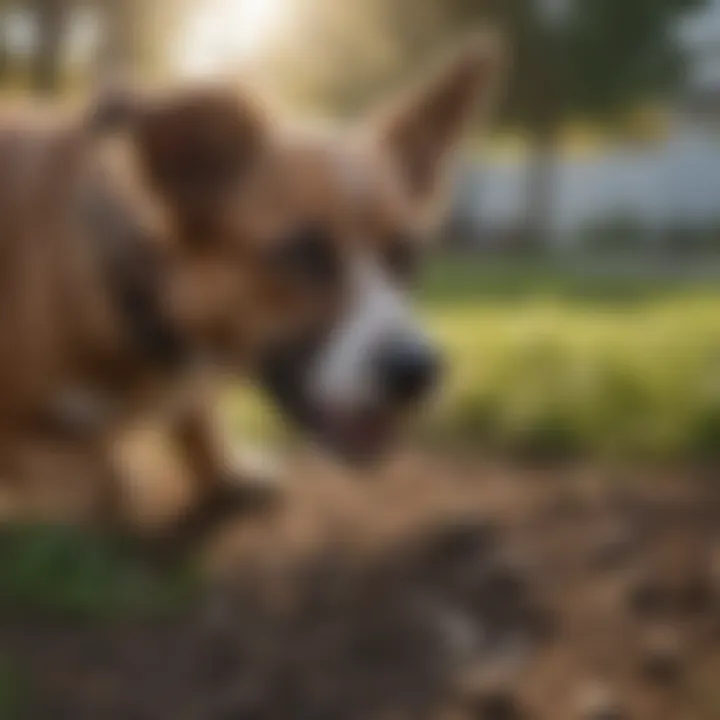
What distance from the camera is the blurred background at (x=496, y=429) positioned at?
2.66ft

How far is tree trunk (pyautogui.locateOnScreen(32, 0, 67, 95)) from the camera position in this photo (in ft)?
2.96

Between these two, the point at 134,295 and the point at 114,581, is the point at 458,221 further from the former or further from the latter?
the point at 114,581

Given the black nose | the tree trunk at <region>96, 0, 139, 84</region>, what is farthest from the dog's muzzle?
the tree trunk at <region>96, 0, 139, 84</region>

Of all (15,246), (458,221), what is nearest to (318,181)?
(458,221)

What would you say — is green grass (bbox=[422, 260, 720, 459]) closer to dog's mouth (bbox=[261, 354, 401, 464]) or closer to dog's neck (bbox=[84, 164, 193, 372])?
dog's mouth (bbox=[261, 354, 401, 464])

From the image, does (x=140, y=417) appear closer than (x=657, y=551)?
No

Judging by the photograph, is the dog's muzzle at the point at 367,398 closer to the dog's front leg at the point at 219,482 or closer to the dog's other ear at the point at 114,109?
the dog's front leg at the point at 219,482

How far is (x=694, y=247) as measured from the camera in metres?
0.93

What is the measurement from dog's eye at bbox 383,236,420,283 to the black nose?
0.07 metres

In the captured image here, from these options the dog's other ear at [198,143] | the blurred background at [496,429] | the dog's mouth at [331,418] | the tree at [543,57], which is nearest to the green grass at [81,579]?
the blurred background at [496,429]

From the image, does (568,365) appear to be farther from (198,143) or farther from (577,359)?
(198,143)

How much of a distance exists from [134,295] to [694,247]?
40 cm

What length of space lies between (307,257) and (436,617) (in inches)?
10.2

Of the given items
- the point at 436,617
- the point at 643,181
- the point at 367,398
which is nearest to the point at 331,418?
the point at 367,398
